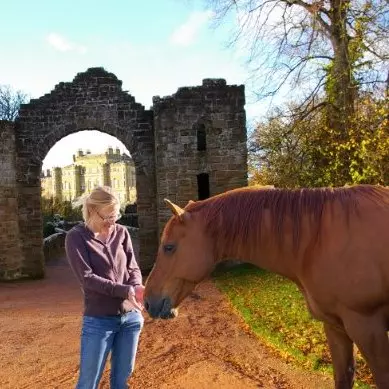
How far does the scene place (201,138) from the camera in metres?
13.0

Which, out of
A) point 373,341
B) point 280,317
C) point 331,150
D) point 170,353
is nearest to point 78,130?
point 331,150

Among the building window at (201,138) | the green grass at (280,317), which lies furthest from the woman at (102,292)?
the building window at (201,138)

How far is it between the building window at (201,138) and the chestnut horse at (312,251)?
9.84 meters

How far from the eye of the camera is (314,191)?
121 inches

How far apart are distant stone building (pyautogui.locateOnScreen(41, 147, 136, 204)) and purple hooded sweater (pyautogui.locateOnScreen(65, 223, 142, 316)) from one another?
180 ft

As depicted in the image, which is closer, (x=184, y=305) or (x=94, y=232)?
(x=94, y=232)

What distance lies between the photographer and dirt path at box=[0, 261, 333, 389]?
15.5ft

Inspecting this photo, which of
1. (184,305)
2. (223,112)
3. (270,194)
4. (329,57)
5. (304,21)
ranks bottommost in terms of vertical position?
(184,305)

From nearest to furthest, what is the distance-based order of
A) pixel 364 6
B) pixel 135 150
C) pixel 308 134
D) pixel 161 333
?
pixel 161 333
pixel 364 6
pixel 308 134
pixel 135 150

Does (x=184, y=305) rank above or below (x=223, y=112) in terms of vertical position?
below

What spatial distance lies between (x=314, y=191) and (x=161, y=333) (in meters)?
4.33

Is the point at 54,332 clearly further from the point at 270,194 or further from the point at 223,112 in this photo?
the point at 223,112

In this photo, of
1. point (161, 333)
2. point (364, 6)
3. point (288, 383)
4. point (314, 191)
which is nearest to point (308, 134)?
point (364, 6)

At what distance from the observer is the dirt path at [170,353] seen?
472 cm
